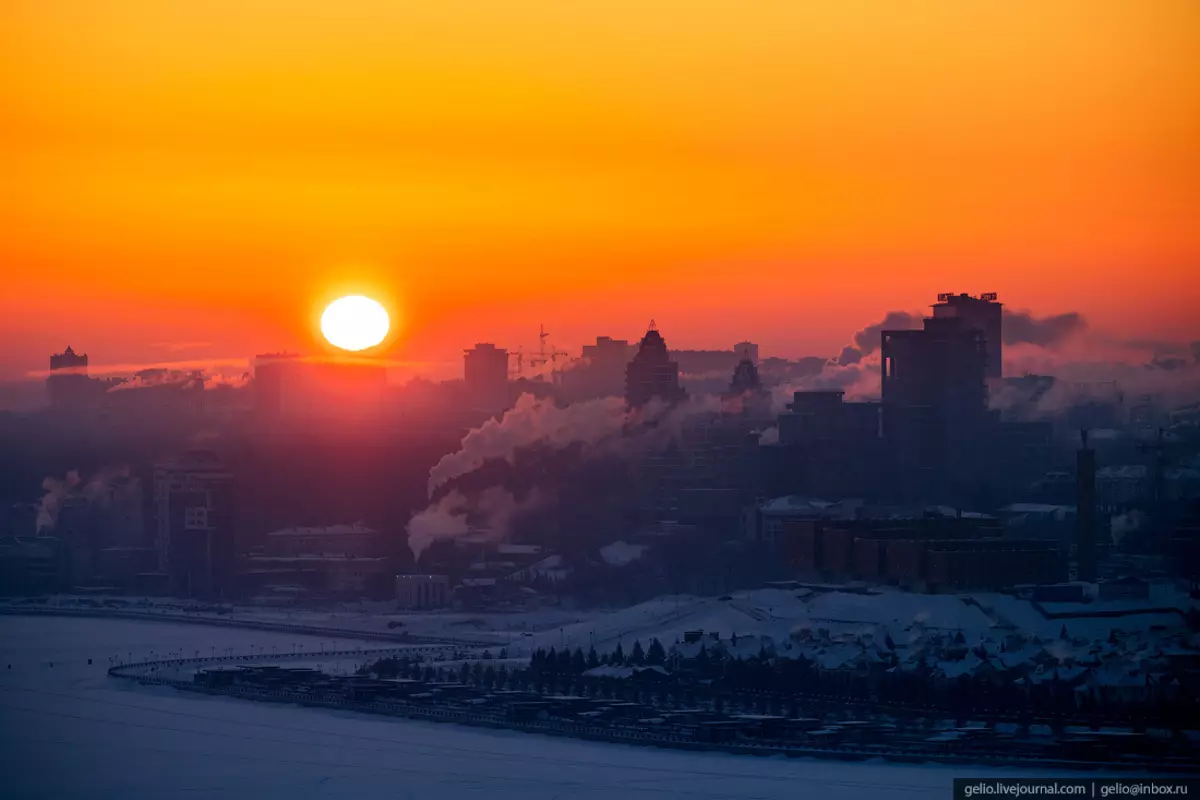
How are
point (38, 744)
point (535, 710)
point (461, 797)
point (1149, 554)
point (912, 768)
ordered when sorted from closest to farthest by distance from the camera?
point (461, 797) < point (912, 768) < point (38, 744) < point (535, 710) < point (1149, 554)

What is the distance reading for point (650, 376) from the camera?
107 metres

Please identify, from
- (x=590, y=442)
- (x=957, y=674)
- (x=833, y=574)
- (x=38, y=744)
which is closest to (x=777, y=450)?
(x=590, y=442)

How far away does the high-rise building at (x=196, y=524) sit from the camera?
306 ft

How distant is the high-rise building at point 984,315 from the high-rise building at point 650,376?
12.9 m

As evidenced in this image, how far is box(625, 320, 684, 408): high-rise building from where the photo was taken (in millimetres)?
106562

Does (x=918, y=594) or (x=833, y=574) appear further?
(x=833, y=574)

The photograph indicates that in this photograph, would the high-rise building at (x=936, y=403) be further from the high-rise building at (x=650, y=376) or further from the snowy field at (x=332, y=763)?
the snowy field at (x=332, y=763)

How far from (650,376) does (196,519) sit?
21757mm

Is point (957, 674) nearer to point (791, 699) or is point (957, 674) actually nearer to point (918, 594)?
point (791, 699)

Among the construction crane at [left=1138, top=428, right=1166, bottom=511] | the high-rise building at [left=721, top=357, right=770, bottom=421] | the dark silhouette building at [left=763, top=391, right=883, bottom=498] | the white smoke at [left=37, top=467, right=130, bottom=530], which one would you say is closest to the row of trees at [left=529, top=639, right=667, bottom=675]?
the construction crane at [left=1138, top=428, right=1166, bottom=511]

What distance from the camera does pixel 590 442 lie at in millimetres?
104188

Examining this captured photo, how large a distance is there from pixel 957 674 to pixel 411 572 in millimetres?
38969

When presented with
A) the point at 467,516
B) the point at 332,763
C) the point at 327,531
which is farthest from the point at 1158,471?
the point at 332,763

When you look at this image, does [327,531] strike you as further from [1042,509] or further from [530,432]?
[1042,509]
